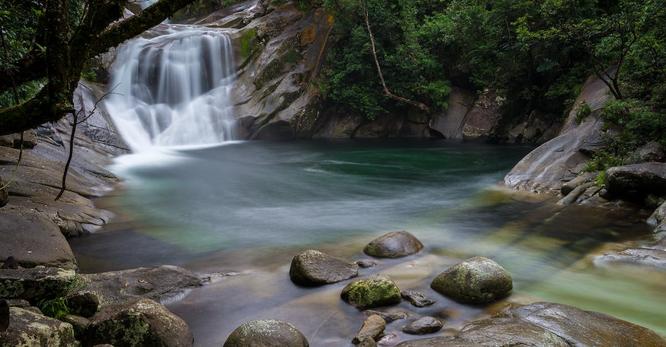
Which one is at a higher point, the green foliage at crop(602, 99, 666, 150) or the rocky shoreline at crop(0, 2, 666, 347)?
the green foliage at crop(602, 99, 666, 150)

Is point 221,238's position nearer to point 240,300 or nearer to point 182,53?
point 240,300

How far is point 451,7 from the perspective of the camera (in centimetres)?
2362

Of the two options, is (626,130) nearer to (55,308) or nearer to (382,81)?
(55,308)

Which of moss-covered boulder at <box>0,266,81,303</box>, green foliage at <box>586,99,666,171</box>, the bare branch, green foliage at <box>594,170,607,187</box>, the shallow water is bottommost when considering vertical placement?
the shallow water

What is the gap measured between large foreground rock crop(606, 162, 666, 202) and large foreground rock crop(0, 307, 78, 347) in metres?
9.47

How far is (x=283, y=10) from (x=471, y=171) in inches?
581

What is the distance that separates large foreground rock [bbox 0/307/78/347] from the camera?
334 centimetres

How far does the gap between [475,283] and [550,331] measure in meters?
1.27

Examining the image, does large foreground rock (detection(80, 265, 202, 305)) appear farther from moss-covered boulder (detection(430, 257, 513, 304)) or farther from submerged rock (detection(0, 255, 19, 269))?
moss-covered boulder (detection(430, 257, 513, 304))

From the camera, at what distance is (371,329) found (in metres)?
4.80

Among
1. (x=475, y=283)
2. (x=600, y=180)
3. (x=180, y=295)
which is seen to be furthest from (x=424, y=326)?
(x=600, y=180)

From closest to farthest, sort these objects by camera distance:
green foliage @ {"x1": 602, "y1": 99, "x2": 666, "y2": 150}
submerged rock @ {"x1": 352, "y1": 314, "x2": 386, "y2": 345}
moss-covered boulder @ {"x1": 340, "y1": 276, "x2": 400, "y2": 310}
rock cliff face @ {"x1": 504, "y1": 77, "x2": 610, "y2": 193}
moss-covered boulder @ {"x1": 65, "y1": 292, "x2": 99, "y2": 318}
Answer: moss-covered boulder @ {"x1": 65, "y1": 292, "x2": 99, "y2": 318}, submerged rock @ {"x1": 352, "y1": 314, "x2": 386, "y2": 345}, moss-covered boulder @ {"x1": 340, "y1": 276, "x2": 400, "y2": 310}, green foliage @ {"x1": 602, "y1": 99, "x2": 666, "y2": 150}, rock cliff face @ {"x1": 504, "y1": 77, "x2": 610, "y2": 193}

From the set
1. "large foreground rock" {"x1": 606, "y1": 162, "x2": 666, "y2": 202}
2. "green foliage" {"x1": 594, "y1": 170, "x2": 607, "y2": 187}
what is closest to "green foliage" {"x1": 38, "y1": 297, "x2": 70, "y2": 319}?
"large foreground rock" {"x1": 606, "y1": 162, "x2": 666, "y2": 202}

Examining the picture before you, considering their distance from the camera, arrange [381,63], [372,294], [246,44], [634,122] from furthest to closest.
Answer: [246,44] < [381,63] < [634,122] < [372,294]
